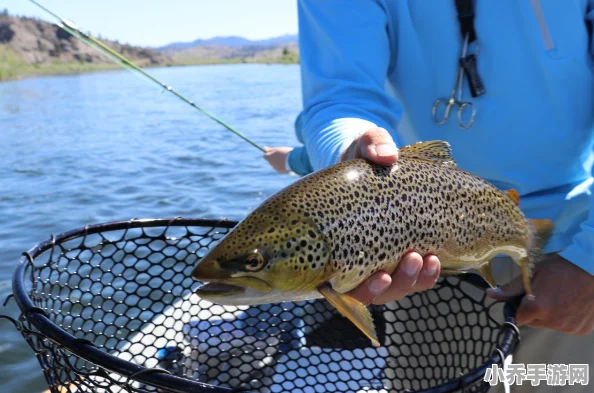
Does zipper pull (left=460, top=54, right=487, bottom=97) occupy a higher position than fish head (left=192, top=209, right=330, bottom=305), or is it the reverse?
zipper pull (left=460, top=54, right=487, bottom=97)

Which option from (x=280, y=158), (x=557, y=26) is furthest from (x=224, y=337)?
(x=557, y=26)

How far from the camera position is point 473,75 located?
2295mm

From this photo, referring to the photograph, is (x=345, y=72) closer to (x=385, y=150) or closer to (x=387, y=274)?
(x=385, y=150)

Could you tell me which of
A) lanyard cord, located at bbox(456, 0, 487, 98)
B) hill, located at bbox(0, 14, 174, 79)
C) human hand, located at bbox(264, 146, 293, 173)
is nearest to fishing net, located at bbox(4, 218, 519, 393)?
lanyard cord, located at bbox(456, 0, 487, 98)

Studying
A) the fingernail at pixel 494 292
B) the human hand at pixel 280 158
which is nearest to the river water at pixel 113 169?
the human hand at pixel 280 158

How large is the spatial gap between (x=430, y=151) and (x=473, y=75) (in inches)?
19.8

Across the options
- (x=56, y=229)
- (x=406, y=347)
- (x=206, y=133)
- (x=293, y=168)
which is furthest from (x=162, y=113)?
(x=406, y=347)

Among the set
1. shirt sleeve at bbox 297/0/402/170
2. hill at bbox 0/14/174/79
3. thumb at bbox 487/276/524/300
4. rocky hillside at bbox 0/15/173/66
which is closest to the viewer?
shirt sleeve at bbox 297/0/402/170

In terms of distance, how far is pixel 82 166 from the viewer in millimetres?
12992

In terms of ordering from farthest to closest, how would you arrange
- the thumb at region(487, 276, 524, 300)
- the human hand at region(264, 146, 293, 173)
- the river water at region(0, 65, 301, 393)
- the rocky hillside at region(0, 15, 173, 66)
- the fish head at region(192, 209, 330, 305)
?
the rocky hillside at region(0, 15, 173, 66) < the river water at region(0, 65, 301, 393) < the human hand at region(264, 146, 293, 173) < the thumb at region(487, 276, 524, 300) < the fish head at region(192, 209, 330, 305)

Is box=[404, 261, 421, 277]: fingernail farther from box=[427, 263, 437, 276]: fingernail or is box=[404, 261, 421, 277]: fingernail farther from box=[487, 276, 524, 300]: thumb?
box=[487, 276, 524, 300]: thumb

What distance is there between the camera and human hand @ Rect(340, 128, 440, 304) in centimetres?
172

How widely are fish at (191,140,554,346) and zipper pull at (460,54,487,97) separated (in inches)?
17.1

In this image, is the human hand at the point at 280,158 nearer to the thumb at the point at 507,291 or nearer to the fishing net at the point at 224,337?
the fishing net at the point at 224,337
